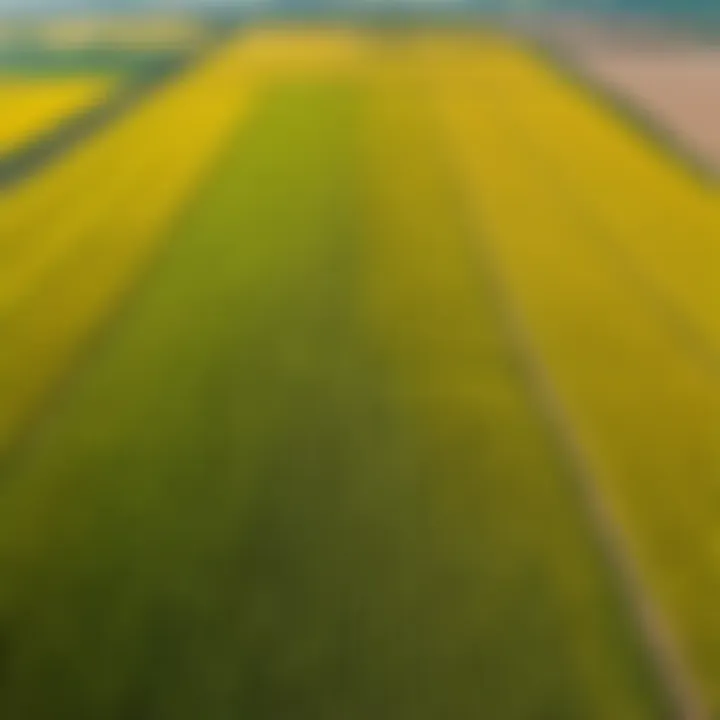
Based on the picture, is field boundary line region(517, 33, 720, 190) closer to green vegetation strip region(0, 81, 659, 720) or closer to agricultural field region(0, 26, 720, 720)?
agricultural field region(0, 26, 720, 720)

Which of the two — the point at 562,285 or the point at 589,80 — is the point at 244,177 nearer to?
the point at 562,285

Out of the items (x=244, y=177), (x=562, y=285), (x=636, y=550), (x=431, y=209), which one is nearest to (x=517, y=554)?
(x=636, y=550)

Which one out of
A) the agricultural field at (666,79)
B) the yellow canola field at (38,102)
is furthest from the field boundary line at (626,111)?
the yellow canola field at (38,102)

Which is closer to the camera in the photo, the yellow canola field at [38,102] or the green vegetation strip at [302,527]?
the green vegetation strip at [302,527]

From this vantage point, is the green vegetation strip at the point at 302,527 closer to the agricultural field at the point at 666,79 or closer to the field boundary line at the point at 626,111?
the field boundary line at the point at 626,111

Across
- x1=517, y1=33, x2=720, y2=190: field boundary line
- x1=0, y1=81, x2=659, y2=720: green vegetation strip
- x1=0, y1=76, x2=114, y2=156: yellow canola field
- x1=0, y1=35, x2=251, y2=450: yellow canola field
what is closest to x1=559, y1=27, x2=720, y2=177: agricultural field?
x1=517, y1=33, x2=720, y2=190: field boundary line

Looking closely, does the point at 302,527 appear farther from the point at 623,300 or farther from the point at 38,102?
the point at 38,102
